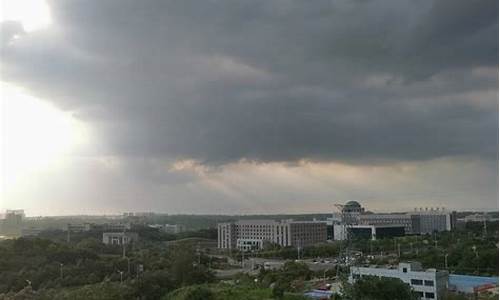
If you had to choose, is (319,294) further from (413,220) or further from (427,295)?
(413,220)

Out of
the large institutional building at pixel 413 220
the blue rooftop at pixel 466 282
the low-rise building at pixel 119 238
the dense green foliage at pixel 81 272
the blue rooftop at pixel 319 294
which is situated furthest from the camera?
the large institutional building at pixel 413 220

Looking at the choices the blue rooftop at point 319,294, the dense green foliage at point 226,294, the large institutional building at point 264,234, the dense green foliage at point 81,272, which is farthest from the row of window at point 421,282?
the large institutional building at point 264,234

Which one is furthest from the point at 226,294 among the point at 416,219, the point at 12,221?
the point at 416,219

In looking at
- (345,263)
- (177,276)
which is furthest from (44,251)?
(345,263)

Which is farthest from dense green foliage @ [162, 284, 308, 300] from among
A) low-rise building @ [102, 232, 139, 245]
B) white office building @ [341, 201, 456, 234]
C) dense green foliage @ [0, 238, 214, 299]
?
white office building @ [341, 201, 456, 234]

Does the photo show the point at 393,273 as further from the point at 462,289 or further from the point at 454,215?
the point at 454,215

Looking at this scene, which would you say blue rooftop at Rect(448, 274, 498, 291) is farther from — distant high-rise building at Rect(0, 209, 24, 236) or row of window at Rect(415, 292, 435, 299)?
distant high-rise building at Rect(0, 209, 24, 236)

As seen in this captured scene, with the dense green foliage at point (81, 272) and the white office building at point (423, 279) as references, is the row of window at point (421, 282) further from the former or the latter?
the dense green foliage at point (81, 272)

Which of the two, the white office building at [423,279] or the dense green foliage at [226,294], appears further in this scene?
the white office building at [423,279]

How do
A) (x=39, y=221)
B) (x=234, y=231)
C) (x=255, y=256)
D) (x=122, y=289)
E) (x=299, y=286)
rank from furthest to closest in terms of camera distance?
(x=39, y=221) < (x=234, y=231) < (x=255, y=256) < (x=299, y=286) < (x=122, y=289)
